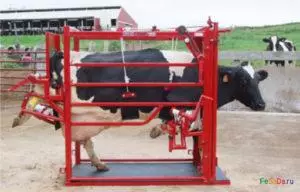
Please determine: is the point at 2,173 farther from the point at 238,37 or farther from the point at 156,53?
the point at 238,37

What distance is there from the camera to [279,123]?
10.9 m

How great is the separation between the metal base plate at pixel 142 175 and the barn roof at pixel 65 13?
43.9m

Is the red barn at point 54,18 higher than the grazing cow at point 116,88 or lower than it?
higher

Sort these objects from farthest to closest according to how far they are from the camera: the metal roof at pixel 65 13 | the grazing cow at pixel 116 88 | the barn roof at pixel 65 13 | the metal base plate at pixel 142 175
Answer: the barn roof at pixel 65 13 → the metal roof at pixel 65 13 → the grazing cow at pixel 116 88 → the metal base plate at pixel 142 175

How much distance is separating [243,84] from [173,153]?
6.09 feet

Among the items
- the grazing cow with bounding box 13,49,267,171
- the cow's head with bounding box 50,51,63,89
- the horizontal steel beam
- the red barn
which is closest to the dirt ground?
the grazing cow with bounding box 13,49,267,171

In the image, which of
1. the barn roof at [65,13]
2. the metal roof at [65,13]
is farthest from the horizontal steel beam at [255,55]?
the barn roof at [65,13]

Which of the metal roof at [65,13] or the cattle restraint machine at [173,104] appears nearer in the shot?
the cattle restraint machine at [173,104]

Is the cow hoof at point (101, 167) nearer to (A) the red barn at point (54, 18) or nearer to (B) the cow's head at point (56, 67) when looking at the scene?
(B) the cow's head at point (56, 67)

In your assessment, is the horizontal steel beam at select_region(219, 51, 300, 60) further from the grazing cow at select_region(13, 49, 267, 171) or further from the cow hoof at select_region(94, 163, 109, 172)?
the cow hoof at select_region(94, 163, 109, 172)

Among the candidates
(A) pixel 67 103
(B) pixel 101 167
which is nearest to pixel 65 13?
(B) pixel 101 167

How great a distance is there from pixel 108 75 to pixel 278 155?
3031 mm

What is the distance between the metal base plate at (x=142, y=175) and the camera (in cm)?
688

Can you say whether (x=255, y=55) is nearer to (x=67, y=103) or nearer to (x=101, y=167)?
(x=101, y=167)
